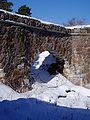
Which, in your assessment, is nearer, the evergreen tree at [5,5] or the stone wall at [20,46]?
the stone wall at [20,46]

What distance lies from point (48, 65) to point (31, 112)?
19.3ft

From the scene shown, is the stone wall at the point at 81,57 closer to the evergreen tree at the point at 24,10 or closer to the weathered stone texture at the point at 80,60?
the weathered stone texture at the point at 80,60

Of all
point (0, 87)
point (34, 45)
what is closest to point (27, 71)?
point (34, 45)

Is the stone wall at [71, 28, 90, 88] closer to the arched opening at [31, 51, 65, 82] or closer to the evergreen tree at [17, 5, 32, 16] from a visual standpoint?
the arched opening at [31, 51, 65, 82]

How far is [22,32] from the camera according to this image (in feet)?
31.0

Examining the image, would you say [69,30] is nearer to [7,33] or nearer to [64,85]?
[64,85]

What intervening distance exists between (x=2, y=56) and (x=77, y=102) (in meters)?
2.29

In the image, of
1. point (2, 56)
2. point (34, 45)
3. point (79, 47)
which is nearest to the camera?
point (2, 56)

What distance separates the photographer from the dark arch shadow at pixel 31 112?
5509 mm

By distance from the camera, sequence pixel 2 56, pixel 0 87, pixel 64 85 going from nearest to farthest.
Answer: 1. pixel 0 87
2. pixel 2 56
3. pixel 64 85

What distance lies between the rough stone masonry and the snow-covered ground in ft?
1.46

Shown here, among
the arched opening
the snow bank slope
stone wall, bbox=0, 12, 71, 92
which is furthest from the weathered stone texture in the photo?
the snow bank slope

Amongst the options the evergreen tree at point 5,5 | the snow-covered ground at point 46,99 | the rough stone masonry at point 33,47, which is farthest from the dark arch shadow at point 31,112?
the evergreen tree at point 5,5

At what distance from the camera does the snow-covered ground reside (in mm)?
5891
